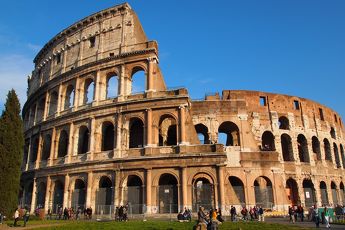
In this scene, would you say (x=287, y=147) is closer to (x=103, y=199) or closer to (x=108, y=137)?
(x=108, y=137)

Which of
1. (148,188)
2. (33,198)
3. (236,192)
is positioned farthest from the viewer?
(33,198)

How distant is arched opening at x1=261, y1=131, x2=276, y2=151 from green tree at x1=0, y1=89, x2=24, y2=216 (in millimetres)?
20856

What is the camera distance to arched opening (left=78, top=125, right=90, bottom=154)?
26933 millimetres

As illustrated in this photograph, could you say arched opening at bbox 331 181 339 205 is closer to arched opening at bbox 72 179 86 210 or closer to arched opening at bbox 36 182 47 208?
arched opening at bbox 72 179 86 210

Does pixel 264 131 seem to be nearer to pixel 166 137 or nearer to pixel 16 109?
pixel 166 137

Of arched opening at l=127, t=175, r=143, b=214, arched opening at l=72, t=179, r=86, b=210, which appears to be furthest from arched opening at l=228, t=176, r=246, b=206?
arched opening at l=72, t=179, r=86, b=210

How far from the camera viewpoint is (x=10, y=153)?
19922 mm

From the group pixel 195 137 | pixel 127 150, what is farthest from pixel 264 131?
pixel 127 150

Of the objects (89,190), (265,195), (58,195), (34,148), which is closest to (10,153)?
(89,190)

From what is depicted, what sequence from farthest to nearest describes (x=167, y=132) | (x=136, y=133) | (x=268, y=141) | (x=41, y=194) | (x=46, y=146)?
(x=268, y=141)
(x=46, y=146)
(x=41, y=194)
(x=167, y=132)
(x=136, y=133)

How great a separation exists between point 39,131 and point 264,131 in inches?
841

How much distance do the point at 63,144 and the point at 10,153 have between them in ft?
29.6

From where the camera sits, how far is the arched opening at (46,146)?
29.8m

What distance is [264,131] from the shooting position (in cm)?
2922
